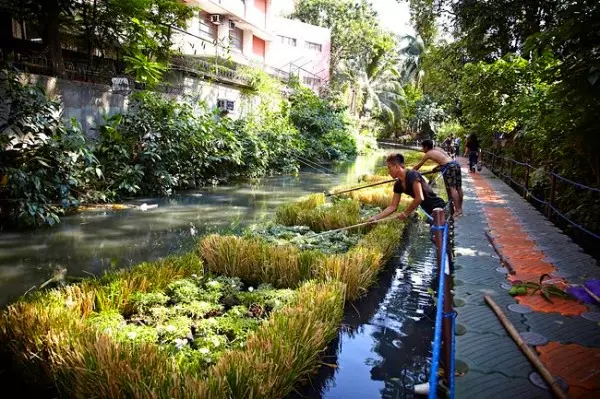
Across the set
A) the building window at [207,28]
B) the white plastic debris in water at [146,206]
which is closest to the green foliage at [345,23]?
the building window at [207,28]

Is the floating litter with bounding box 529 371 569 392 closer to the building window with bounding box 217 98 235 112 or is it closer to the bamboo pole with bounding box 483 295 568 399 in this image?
the bamboo pole with bounding box 483 295 568 399

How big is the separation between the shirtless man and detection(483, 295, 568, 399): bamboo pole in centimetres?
Answer: 391

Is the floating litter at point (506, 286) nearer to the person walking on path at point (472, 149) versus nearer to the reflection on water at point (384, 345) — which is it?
the reflection on water at point (384, 345)

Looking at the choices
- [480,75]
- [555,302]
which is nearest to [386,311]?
[555,302]

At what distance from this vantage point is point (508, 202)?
10281mm

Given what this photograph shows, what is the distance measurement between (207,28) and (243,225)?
18.4 meters

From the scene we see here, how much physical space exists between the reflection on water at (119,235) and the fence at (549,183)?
6.22 m

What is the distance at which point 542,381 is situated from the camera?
289 cm

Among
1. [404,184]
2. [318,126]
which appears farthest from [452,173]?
[318,126]

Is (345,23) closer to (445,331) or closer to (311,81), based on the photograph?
(311,81)

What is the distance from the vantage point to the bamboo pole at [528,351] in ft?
8.98

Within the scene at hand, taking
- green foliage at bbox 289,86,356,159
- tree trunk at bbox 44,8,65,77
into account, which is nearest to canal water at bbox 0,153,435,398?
tree trunk at bbox 44,8,65,77

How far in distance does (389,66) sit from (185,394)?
38.5 metres

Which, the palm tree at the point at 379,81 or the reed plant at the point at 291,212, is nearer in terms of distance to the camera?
the reed plant at the point at 291,212
